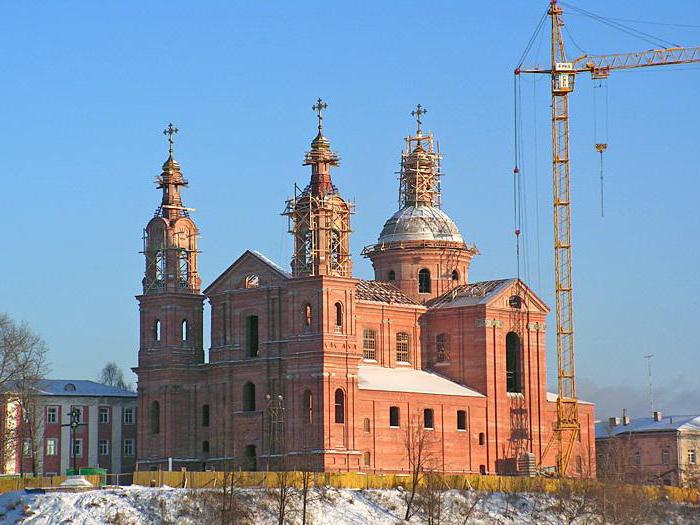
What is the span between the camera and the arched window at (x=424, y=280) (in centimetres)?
12162

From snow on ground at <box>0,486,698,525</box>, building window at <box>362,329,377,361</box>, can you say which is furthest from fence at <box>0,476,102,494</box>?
building window at <box>362,329,377,361</box>

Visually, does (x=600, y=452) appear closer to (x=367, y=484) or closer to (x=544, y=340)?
(x=544, y=340)

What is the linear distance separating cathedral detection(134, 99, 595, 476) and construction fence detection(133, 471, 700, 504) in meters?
5.07

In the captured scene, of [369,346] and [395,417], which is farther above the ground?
[369,346]

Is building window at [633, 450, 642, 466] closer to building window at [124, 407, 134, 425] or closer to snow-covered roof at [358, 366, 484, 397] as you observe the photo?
snow-covered roof at [358, 366, 484, 397]

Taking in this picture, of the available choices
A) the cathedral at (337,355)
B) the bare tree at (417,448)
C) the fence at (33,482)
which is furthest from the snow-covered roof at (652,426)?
the fence at (33,482)

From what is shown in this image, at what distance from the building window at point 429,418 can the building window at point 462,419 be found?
8.05ft

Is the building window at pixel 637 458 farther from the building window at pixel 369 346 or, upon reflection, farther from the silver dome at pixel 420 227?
the building window at pixel 369 346

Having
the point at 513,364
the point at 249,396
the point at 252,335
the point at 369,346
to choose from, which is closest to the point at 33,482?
the point at 249,396

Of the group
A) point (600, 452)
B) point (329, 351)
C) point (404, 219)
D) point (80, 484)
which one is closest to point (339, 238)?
point (329, 351)

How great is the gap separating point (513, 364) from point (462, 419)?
7.09 meters

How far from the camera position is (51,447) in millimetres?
125375

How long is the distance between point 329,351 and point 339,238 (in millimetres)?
7858

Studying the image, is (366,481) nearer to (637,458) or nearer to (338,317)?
(338,317)
